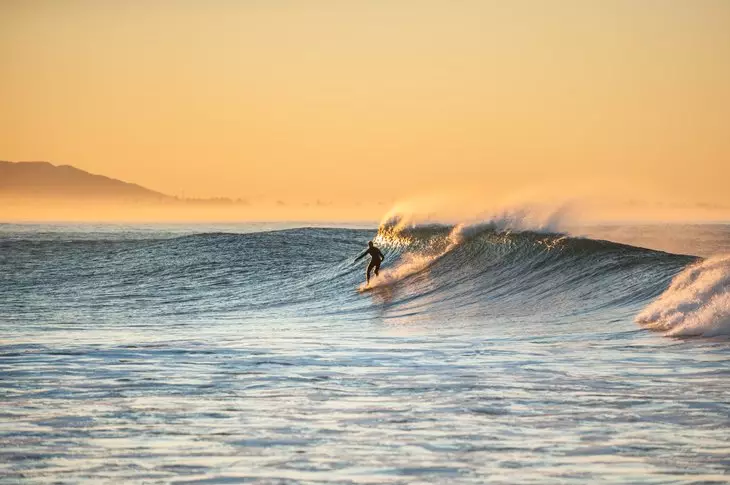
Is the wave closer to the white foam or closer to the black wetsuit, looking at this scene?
the white foam

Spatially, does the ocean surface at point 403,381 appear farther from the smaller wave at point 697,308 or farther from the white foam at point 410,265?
the white foam at point 410,265

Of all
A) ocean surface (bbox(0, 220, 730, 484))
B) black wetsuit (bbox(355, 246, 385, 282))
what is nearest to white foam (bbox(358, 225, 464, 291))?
black wetsuit (bbox(355, 246, 385, 282))

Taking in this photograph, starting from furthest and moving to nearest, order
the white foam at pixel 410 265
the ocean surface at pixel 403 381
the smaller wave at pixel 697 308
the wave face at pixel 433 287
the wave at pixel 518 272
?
the white foam at pixel 410 265 → the wave at pixel 518 272 → the wave face at pixel 433 287 → the smaller wave at pixel 697 308 → the ocean surface at pixel 403 381

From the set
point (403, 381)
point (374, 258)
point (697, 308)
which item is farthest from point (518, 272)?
point (403, 381)

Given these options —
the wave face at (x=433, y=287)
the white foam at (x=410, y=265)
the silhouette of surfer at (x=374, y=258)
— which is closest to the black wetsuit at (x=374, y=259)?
the silhouette of surfer at (x=374, y=258)

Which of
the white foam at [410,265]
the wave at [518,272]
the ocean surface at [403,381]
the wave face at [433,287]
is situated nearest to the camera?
Answer: the ocean surface at [403,381]

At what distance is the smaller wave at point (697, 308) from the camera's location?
13953mm

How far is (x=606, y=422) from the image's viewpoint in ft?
27.1

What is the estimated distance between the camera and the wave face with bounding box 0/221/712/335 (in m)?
17.4

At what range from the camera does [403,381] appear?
34.1ft

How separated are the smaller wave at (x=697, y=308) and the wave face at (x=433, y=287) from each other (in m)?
0.02

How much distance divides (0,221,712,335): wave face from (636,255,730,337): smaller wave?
24 mm

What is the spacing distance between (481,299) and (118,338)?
27.9 feet

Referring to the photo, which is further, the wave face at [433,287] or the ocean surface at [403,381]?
the wave face at [433,287]
